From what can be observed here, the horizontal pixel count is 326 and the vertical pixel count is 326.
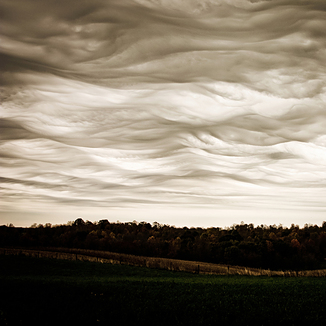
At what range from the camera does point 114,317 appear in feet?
74.2

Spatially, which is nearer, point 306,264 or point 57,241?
point 306,264

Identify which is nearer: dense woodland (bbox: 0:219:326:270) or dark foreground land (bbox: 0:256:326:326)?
dark foreground land (bbox: 0:256:326:326)

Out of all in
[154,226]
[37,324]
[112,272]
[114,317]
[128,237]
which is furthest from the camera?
[154,226]

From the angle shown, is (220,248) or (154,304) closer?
(154,304)

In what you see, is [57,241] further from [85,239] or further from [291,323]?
[291,323]

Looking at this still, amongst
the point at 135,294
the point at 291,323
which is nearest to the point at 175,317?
the point at 135,294

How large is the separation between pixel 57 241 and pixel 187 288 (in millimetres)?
89323

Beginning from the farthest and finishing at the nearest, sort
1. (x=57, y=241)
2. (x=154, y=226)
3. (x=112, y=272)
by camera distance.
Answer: (x=154, y=226), (x=57, y=241), (x=112, y=272)

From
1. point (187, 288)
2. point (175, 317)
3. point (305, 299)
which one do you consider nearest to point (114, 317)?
point (175, 317)

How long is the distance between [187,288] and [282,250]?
59.0m

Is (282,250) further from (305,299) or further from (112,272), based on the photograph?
(305,299)

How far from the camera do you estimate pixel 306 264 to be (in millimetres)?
80188

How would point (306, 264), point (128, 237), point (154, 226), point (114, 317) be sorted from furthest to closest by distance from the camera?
point (154, 226) → point (128, 237) → point (306, 264) → point (114, 317)

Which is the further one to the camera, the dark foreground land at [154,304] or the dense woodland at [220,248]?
the dense woodland at [220,248]
